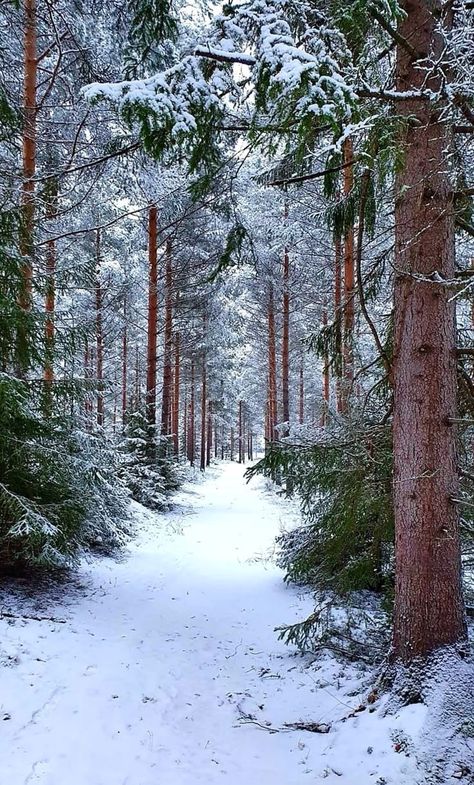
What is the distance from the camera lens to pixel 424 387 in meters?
3.73

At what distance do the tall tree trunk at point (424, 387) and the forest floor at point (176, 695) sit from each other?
0.73 meters

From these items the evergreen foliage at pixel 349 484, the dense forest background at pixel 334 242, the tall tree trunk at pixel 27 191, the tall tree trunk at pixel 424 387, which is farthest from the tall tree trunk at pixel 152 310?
the tall tree trunk at pixel 424 387

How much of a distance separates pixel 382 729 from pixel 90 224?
14.1 meters

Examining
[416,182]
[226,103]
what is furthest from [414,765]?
[226,103]

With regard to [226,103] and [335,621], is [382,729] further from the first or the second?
[226,103]

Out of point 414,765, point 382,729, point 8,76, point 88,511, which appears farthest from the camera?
point 8,76

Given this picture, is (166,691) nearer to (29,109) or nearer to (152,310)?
(29,109)

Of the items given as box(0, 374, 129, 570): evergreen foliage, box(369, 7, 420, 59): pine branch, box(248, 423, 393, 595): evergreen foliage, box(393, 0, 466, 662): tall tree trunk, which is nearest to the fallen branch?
box(0, 374, 129, 570): evergreen foliage

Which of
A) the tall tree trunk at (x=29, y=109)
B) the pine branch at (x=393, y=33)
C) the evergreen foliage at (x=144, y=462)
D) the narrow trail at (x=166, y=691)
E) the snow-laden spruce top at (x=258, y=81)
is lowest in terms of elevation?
the narrow trail at (x=166, y=691)

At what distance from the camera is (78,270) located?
7.02 meters

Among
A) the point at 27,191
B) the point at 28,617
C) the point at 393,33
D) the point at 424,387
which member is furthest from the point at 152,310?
the point at 393,33

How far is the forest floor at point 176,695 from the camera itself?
10.6 ft

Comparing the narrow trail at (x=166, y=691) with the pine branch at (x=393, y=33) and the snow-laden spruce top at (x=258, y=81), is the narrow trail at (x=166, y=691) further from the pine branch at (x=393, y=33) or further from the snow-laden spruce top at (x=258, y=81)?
the pine branch at (x=393, y=33)

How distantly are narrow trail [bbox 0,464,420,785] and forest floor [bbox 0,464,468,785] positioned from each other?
0.01m
